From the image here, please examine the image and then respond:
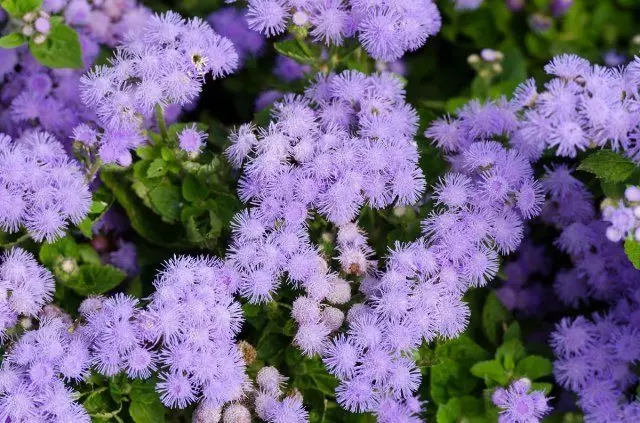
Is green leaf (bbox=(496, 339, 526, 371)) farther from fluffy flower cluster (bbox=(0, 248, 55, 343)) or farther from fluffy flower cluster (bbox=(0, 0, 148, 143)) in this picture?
fluffy flower cluster (bbox=(0, 0, 148, 143))

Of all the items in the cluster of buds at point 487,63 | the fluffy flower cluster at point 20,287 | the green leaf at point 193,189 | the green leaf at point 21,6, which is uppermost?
the green leaf at point 21,6

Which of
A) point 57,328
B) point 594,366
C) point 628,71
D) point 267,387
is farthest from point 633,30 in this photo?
point 57,328

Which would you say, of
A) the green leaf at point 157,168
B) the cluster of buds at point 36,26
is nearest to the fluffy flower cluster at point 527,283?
the green leaf at point 157,168

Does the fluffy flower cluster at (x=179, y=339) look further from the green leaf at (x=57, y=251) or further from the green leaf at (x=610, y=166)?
the green leaf at (x=610, y=166)

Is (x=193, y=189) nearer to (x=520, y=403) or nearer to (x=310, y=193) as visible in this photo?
(x=310, y=193)

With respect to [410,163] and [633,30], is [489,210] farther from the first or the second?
[633,30]

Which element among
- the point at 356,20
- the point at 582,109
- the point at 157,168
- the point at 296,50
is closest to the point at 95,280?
the point at 157,168
